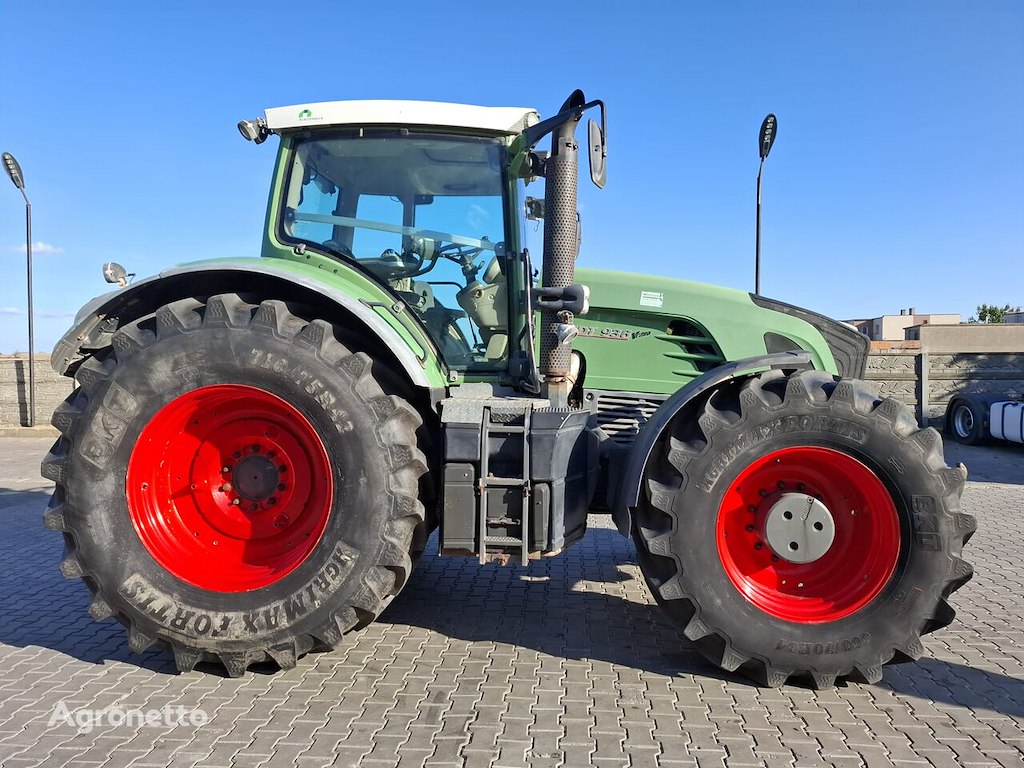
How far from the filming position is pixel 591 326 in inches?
153

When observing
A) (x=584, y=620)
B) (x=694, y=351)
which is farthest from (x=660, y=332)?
(x=584, y=620)

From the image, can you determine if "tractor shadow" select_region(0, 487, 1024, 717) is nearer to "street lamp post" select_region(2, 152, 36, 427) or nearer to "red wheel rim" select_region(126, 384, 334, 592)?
"red wheel rim" select_region(126, 384, 334, 592)

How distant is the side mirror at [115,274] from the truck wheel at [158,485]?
597 mm

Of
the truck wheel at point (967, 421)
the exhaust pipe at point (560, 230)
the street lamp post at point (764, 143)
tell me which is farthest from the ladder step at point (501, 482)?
the truck wheel at point (967, 421)

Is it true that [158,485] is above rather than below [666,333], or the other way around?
below

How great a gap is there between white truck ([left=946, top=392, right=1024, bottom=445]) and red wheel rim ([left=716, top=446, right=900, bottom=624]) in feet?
34.8

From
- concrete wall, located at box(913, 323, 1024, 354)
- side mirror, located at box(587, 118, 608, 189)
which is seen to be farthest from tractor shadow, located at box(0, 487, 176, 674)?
concrete wall, located at box(913, 323, 1024, 354)

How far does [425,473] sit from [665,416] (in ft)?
3.66

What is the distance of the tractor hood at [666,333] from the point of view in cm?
384

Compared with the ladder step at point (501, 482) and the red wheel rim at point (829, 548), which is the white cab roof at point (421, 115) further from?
the red wheel rim at point (829, 548)

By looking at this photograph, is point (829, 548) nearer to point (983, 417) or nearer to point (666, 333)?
point (666, 333)

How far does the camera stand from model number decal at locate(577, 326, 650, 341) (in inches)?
152

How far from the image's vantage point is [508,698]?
271 centimetres

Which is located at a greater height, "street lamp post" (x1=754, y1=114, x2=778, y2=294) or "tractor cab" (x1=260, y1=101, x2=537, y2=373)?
"street lamp post" (x1=754, y1=114, x2=778, y2=294)
